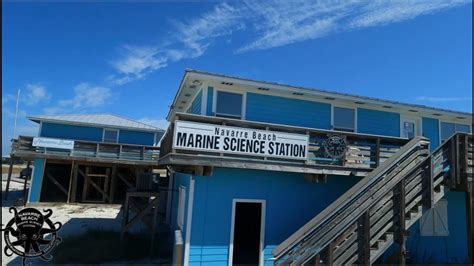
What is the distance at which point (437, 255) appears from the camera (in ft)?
39.7

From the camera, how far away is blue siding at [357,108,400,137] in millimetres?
13070

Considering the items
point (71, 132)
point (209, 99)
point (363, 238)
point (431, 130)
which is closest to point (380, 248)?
point (363, 238)

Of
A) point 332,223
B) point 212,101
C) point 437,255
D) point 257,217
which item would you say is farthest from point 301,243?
point 437,255

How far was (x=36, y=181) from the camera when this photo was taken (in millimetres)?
21797

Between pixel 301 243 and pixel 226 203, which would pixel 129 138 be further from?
pixel 301 243

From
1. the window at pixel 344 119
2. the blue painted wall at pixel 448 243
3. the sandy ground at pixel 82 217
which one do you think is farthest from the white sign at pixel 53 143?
the blue painted wall at pixel 448 243

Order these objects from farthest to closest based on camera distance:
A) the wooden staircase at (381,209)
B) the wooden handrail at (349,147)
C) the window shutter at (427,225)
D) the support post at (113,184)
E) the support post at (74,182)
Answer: the support post at (113,184) → the support post at (74,182) → the window shutter at (427,225) → the wooden handrail at (349,147) → the wooden staircase at (381,209)

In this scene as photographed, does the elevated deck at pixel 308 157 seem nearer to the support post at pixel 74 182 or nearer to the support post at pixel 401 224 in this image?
the support post at pixel 401 224

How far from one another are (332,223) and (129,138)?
69.9 ft

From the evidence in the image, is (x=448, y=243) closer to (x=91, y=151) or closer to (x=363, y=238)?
(x=363, y=238)

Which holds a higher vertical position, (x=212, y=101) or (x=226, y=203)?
(x=212, y=101)

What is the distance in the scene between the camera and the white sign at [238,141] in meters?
8.62

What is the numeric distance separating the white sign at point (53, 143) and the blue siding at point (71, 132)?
2861mm

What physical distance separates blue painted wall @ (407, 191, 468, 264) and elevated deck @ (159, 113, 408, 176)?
353 centimetres
